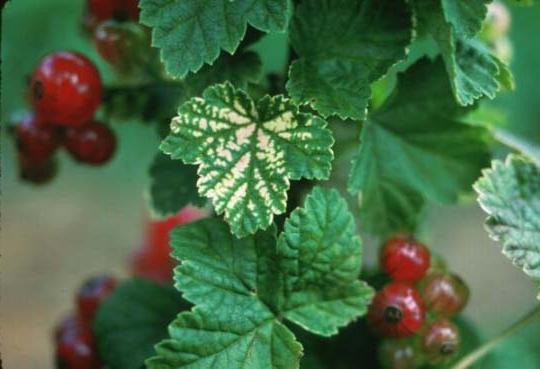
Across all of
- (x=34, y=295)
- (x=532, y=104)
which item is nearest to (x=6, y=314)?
(x=34, y=295)

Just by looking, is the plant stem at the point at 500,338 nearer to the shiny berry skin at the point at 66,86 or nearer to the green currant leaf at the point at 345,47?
the green currant leaf at the point at 345,47

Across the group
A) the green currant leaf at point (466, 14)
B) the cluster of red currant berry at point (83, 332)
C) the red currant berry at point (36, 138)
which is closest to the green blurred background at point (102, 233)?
the cluster of red currant berry at point (83, 332)

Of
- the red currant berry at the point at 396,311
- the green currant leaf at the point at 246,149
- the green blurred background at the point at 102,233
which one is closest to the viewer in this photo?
the green currant leaf at the point at 246,149

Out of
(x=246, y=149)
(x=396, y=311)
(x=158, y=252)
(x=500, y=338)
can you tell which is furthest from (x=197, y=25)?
(x=158, y=252)

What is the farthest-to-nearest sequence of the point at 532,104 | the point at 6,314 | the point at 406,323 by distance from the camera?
the point at 532,104 < the point at 6,314 < the point at 406,323

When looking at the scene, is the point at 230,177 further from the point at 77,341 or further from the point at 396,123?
the point at 77,341

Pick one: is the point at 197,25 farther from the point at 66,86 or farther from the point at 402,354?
the point at 402,354
